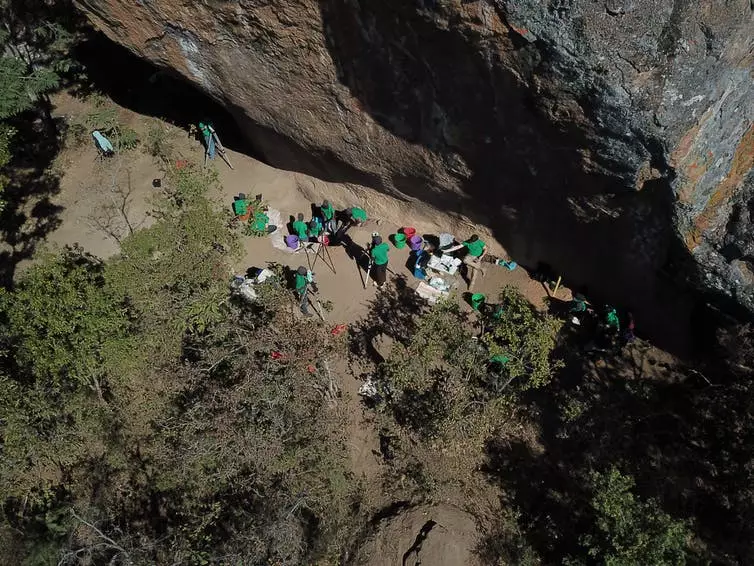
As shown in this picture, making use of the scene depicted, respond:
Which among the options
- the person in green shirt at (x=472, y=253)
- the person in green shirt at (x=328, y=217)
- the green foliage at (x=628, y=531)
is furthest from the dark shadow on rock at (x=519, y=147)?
the green foliage at (x=628, y=531)

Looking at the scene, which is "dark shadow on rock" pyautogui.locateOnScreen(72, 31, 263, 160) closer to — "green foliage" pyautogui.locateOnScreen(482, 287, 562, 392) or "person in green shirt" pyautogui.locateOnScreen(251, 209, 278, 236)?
"person in green shirt" pyautogui.locateOnScreen(251, 209, 278, 236)

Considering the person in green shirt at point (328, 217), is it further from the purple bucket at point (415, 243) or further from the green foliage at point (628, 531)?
the green foliage at point (628, 531)

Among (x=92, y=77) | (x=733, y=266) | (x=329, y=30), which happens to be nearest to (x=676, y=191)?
(x=733, y=266)

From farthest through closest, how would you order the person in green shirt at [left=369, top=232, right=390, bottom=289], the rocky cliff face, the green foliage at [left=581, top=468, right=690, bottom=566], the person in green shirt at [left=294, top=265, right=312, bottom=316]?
the person in green shirt at [left=369, top=232, right=390, bottom=289] < the person in green shirt at [left=294, top=265, right=312, bottom=316] < the green foliage at [left=581, top=468, right=690, bottom=566] < the rocky cliff face

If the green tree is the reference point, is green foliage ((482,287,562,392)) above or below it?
above

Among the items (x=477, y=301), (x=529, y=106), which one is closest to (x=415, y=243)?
(x=477, y=301)

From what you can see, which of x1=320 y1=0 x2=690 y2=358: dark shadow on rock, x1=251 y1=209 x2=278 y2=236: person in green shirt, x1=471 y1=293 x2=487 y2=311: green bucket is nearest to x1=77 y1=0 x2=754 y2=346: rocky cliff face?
x1=320 y1=0 x2=690 y2=358: dark shadow on rock

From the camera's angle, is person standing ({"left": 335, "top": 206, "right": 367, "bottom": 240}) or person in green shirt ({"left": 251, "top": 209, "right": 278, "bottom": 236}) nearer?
person standing ({"left": 335, "top": 206, "right": 367, "bottom": 240})
